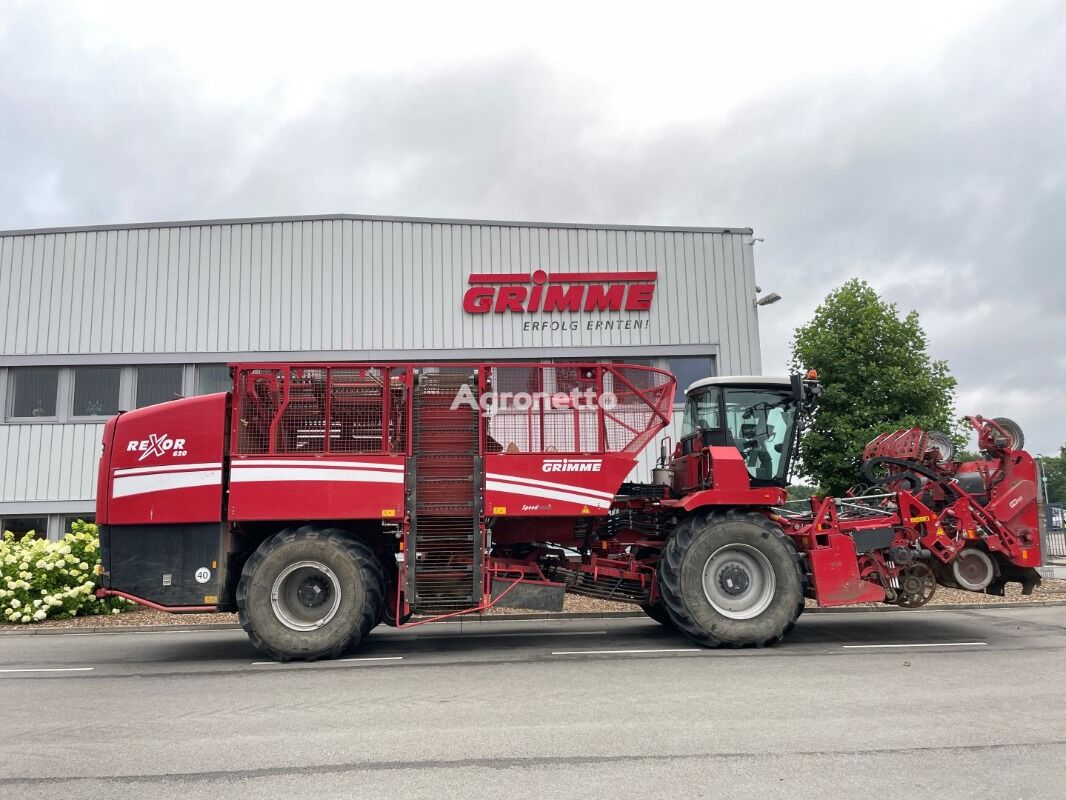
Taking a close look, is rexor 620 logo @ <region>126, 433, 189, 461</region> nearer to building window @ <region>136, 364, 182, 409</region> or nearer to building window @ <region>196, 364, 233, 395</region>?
building window @ <region>196, 364, 233, 395</region>

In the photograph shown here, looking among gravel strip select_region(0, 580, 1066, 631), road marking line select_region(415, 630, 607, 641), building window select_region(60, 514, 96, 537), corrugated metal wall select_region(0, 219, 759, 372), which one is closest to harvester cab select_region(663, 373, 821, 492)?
road marking line select_region(415, 630, 607, 641)

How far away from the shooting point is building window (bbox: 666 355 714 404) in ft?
56.6

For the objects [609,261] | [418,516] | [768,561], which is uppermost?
[609,261]

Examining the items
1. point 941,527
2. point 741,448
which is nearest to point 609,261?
point 741,448

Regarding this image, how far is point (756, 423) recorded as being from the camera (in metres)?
10.0

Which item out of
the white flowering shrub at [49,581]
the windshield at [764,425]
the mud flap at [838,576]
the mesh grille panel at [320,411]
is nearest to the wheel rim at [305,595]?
the mesh grille panel at [320,411]

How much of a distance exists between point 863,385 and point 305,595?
1570 cm

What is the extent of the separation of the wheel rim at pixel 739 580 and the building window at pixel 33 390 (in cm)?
1450

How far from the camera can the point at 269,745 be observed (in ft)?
17.2

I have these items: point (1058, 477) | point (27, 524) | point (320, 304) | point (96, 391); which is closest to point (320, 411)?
point (320, 304)

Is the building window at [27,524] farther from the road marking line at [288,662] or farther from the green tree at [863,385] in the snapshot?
the green tree at [863,385]

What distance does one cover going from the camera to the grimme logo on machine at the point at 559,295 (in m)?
17.1

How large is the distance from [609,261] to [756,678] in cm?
1155

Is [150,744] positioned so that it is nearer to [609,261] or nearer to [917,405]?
[609,261]
